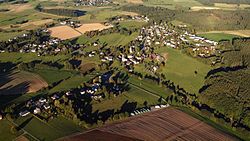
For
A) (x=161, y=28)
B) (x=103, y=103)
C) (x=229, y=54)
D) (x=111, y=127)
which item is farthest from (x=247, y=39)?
(x=111, y=127)

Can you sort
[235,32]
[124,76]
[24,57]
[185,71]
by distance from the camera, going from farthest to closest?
1. [235,32]
2. [24,57]
3. [185,71]
4. [124,76]

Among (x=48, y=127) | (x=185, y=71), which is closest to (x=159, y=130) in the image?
(x=48, y=127)

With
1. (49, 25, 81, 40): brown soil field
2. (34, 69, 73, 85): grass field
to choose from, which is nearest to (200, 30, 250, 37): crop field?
(49, 25, 81, 40): brown soil field

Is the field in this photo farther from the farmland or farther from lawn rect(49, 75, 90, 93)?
lawn rect(49, 75, 90, 93)

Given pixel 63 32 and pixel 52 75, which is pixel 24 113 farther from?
pixel 63 32

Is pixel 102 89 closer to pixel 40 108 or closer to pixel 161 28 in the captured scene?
pixel 40 108

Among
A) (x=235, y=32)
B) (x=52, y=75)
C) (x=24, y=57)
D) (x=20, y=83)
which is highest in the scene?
(x=235, y=32)

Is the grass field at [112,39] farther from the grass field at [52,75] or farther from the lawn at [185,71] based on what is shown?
the grass field at [52,75]
